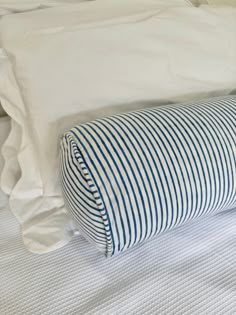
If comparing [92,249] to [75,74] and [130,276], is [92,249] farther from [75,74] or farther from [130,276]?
[75,74]

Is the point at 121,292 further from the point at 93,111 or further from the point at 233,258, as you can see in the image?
the point at 93,111

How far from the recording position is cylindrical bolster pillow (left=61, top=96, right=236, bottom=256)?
0.48 metres

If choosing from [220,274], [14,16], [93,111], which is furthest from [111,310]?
[14,16]

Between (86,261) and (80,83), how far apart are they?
32 cm

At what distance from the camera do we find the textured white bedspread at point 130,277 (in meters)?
0.48

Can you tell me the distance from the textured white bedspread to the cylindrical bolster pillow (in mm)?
58

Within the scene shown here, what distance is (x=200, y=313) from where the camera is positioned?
47cm

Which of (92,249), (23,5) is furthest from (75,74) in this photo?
(92,249)

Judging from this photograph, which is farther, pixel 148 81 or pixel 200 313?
pixel 148 81

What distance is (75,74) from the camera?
60 cm

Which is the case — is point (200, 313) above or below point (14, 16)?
below

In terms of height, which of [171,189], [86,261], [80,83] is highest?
[80,83]

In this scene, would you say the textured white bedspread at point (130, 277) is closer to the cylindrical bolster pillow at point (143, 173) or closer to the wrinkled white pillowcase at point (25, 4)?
the cylindrical bolster pillow at point (143, 173)

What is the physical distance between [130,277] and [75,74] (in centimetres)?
37
